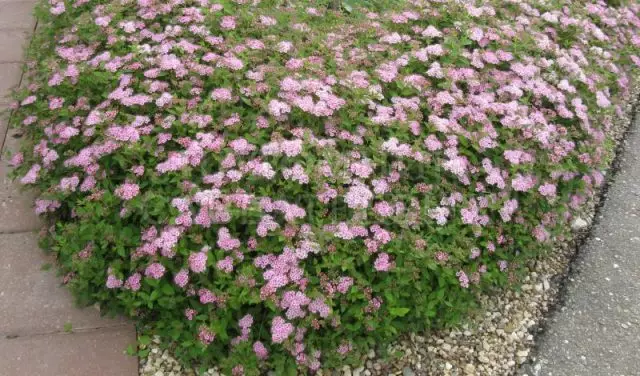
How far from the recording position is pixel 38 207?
3.14m

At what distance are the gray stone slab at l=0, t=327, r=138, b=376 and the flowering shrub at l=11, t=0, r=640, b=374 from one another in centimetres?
14

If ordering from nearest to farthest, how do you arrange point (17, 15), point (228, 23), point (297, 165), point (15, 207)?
1. point (297, 165)
2. point (15, 207)
3. point (228, 23)
4. point (17, 15)

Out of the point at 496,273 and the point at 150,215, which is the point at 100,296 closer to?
the point at 150,215

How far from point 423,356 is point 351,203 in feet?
2.87

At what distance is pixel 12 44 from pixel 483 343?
13.9 feet

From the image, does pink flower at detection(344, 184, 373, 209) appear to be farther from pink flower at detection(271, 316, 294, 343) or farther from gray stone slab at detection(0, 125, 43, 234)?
gray stone slab at detection(0, 125, 43, 234)

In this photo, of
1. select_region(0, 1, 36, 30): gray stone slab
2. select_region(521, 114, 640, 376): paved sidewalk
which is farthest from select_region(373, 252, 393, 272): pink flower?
select_region(0, 1, 36, 30): gray stone slab

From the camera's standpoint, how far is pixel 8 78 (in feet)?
14.8

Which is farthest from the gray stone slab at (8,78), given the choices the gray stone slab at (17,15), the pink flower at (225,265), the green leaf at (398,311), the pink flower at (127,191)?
the green leaf at (398,311)

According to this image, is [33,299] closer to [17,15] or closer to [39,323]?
[39,323]

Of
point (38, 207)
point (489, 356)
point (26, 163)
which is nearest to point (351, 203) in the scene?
point (489, 356)

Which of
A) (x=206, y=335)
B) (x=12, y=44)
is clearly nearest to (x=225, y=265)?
(x=206, y=335)

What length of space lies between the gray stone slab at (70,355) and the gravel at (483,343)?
12 centimetres

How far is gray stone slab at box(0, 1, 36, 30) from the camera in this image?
521 centimetres
